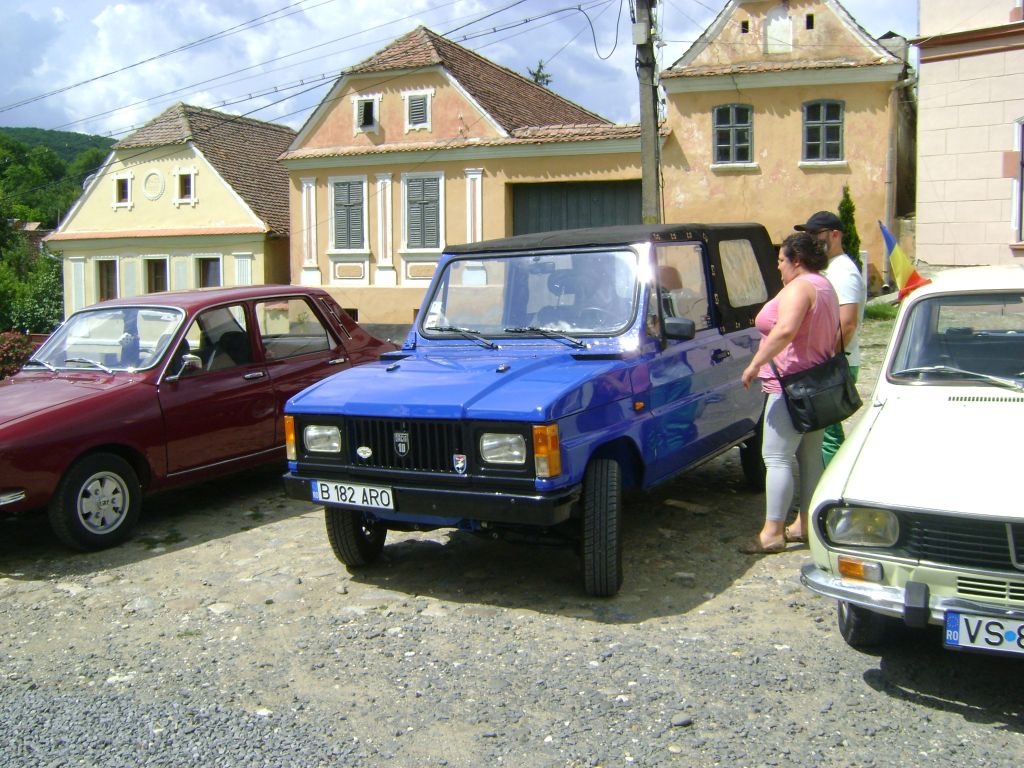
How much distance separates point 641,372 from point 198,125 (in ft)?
98.9

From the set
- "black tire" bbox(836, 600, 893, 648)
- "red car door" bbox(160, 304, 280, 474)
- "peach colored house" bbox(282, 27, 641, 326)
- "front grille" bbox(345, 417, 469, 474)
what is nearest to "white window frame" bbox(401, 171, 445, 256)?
"peach colored house" bbox(282, 27, 641, 326)

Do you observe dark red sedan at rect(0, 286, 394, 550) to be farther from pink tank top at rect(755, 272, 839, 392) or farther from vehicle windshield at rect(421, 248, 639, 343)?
pink tank top at rect(755, 272, 839, 392)

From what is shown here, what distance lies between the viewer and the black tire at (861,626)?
4254 millimetres

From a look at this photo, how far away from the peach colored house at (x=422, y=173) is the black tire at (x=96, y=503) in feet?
60.2

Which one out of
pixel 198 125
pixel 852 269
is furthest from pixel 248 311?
→ pixel 198 125

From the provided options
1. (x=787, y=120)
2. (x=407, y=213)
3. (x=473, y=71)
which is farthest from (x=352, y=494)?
(x=473, y=71)

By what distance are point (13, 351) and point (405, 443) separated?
410 inches

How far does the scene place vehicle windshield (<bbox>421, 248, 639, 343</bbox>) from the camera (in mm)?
5816

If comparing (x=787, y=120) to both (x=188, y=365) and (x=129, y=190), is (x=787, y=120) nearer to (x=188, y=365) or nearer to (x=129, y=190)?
(x=188, y=365)

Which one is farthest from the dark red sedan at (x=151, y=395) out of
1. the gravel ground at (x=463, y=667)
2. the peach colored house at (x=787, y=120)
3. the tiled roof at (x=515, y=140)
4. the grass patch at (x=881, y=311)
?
the peach colored house at (x=787, y=120)

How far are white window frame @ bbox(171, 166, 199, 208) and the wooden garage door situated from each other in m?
11.9

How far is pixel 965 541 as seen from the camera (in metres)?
3.57

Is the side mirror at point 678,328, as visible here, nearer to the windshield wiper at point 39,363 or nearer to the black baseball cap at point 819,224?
the black baseball cap at point 819,224

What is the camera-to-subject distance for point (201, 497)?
7996 mm
